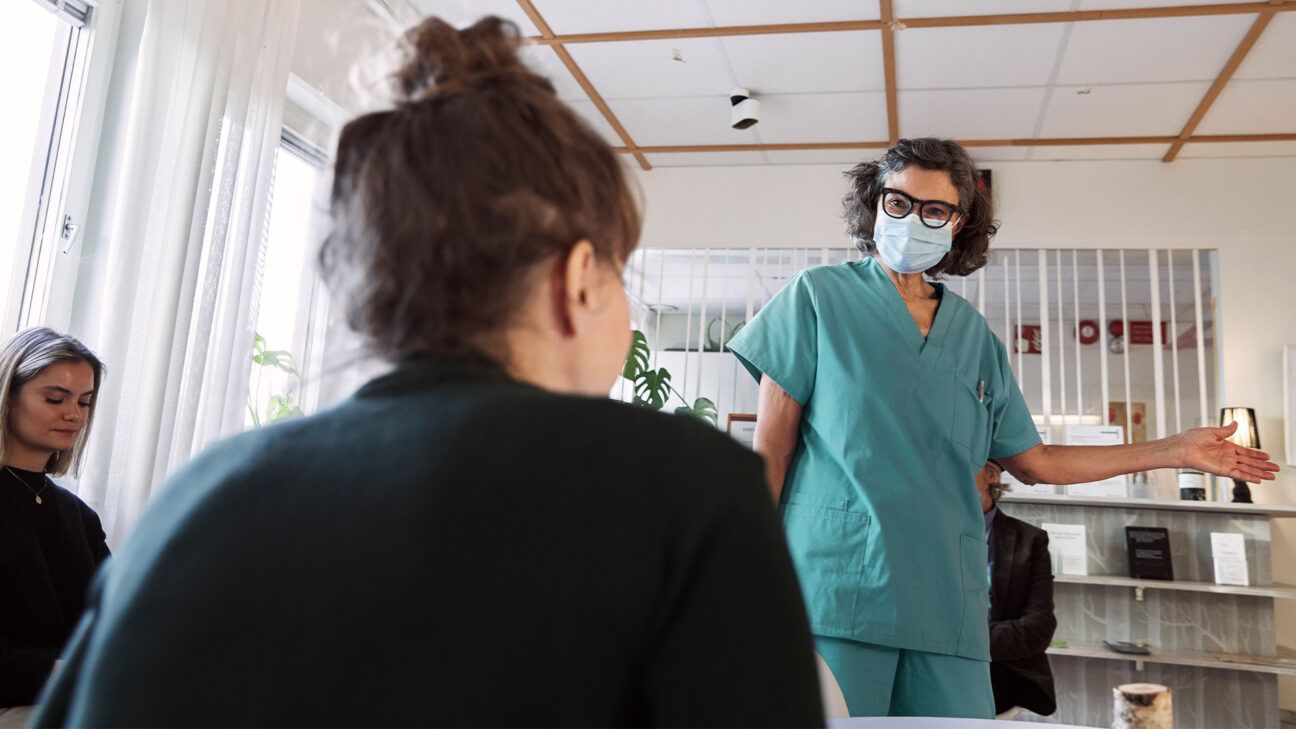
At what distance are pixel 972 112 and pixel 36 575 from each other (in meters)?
4.05

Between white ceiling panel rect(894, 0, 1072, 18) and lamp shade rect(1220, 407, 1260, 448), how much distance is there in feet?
7.26

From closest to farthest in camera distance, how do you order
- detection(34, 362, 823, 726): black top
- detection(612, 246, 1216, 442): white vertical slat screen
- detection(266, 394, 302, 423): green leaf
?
detection(34, 362, 823, 726): black top → detection(266, 394, 302, 423): green leaf → detection(612, 246, 1216, 442): white vertical slat screen

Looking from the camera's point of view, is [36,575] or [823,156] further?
[823,156]

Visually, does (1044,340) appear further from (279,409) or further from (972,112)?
Answer: (279,409)

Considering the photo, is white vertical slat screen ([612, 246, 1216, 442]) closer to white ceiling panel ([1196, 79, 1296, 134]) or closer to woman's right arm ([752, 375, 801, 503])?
white ceiling panel ([1196, 79, 1296, 134])

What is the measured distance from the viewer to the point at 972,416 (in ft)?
5.61

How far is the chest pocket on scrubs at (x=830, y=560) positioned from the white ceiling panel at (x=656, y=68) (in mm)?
2757

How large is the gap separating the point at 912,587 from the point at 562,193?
1244mm

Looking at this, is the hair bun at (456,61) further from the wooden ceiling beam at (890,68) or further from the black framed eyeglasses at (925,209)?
the wooden ceiling beam at (890,68)

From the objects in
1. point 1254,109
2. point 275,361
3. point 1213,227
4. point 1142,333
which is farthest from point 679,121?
point 1142,333

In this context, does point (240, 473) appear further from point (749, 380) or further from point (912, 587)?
point (749, 380)

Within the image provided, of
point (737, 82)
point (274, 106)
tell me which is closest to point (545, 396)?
point (274, 106)

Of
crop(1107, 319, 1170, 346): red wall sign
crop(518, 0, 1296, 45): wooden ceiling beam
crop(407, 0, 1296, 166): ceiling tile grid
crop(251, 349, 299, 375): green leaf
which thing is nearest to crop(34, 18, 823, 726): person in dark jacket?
crop(251, 349, 299, 375): green leaf

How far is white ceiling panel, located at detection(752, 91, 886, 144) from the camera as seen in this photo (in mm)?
4309
